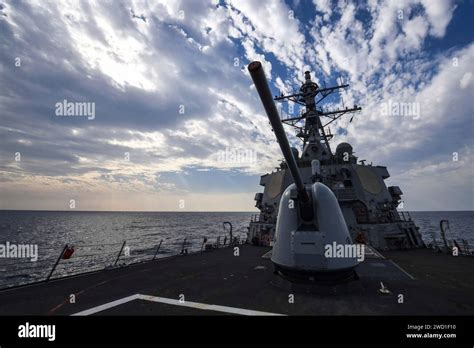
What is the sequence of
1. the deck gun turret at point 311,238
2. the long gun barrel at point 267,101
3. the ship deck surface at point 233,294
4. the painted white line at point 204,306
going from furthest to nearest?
the deck gun turret at point 311,238, the ship deck surface at point 233,294, the painted white line at point 204,306, the long gun barrel at point 267,101

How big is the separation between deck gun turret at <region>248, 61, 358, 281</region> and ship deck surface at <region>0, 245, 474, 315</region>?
0.55m

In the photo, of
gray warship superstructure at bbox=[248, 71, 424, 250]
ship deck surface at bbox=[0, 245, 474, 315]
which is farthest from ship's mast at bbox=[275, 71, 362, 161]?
ship deck surface at bbox=[0, 245, 474, 315]

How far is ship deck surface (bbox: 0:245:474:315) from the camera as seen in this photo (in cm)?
469

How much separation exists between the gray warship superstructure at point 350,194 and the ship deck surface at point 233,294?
17.5 feet

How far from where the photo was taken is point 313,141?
1886 centimetres

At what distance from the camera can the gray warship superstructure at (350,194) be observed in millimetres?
13914

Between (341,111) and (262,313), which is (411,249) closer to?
(341,111)

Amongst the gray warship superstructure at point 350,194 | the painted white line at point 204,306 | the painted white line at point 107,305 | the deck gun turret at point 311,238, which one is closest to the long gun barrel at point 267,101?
the deck gun turret at point 311,238

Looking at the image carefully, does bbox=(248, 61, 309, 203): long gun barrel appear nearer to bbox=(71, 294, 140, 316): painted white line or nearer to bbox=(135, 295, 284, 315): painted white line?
bbox=(135, 295, 284, 315): painted white line

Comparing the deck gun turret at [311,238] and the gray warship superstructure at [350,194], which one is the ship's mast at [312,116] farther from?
the deck gun turret at [311,238]

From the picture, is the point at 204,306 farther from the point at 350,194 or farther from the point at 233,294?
the point at 350,194

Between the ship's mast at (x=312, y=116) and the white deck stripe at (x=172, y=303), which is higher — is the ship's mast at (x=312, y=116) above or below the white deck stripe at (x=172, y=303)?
above

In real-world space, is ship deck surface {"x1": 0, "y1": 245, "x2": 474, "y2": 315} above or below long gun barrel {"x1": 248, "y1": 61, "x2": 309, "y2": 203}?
below
